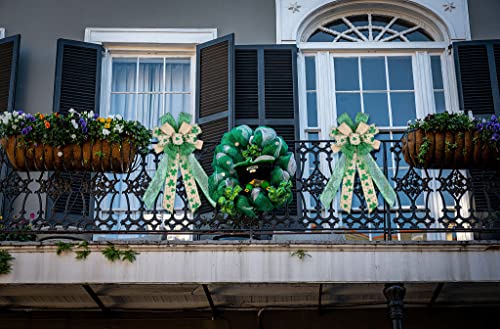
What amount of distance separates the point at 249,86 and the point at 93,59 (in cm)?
165

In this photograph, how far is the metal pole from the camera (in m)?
7.30

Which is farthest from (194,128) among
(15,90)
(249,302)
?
(15,90)

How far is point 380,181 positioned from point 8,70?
13.3ft

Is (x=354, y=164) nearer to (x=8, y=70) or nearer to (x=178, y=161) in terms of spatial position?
(x=178, y=161)

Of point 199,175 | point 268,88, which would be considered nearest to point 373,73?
point 268,88

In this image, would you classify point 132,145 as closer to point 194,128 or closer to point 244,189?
point 194,128

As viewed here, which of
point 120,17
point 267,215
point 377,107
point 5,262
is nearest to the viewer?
point 5,262

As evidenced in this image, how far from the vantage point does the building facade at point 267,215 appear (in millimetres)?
7410

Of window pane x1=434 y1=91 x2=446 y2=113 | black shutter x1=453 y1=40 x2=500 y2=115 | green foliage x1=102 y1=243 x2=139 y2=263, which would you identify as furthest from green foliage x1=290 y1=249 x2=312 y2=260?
A: window pane x1=434 y1=91 x2=446 y2=113

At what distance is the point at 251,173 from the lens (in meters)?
7.81

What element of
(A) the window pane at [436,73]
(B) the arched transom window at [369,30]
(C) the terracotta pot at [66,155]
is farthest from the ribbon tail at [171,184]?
(A) the window pane at [436,73]

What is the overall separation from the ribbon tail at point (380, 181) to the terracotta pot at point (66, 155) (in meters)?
2.09

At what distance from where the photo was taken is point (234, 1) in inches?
392

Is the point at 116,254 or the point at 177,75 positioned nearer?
the point at 116,254
